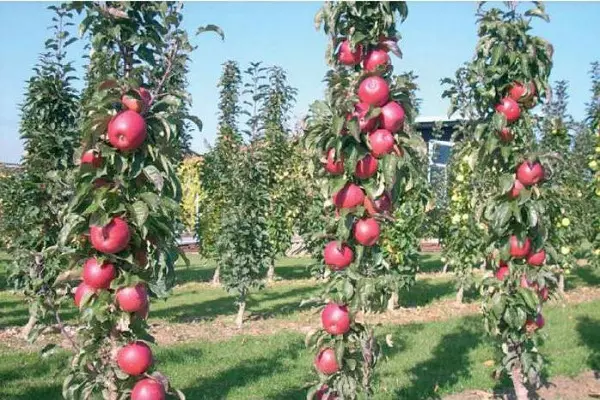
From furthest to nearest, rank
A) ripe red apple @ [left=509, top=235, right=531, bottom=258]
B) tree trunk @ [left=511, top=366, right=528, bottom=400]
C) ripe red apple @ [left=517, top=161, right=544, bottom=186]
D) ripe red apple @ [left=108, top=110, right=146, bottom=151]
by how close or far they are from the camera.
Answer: tree trunk @ [left=511, top=366, right=528, bottom=400] < ripe red apple @ [left=509, top=235, right=531, bottom=258] < ripe red apple @ [left=517, top=161, right=544, bottom=186] < ripe red apple @ [left=108, top=110, right=146, bottom=151]

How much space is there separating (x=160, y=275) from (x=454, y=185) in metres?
9.53

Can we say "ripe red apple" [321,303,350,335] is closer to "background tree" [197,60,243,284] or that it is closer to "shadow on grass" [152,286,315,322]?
"shadow on grass" [152,286,315,322]

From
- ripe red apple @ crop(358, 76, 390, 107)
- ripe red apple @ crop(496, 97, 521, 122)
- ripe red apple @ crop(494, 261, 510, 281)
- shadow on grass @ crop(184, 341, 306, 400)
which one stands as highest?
ripe red apple @ crop(496, 97, 521, 122)

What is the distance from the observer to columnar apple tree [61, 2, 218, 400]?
109 inches

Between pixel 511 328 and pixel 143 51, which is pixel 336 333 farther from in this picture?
pixel 143 51

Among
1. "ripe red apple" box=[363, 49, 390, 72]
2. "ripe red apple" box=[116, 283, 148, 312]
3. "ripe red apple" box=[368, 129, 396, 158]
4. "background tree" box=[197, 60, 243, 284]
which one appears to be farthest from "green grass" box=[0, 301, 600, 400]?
"background tree" box=[197, 60, 243, 284]

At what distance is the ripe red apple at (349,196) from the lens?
3314 millimetres

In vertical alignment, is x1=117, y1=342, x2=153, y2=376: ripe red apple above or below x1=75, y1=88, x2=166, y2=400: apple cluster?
below

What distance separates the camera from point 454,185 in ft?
38.4

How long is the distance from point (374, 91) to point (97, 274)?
167 centimetres

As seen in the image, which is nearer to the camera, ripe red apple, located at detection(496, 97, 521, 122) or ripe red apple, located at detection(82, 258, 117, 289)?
ripe red apple, located at detection(82, 258, 117, 289)

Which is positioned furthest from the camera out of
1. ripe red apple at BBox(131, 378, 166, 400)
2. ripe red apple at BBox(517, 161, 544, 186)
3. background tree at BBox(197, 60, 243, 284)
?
background tree at BBox(197, 60, 243, 284)

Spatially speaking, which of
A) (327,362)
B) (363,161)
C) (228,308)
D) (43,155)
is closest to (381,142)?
(363,161)

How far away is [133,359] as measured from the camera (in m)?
2.81
